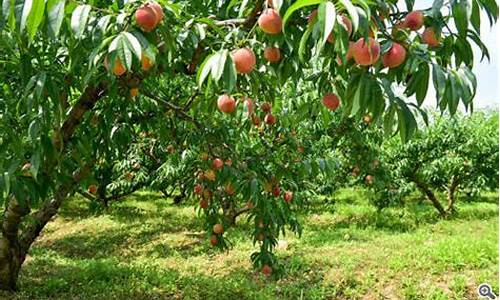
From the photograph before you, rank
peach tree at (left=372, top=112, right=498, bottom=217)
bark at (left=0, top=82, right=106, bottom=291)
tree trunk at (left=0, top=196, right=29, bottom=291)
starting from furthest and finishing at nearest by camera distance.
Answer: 1. peach tree at (left=372, top=112, right=498, bottom=217)
2. tree trunk at (left=0, top=196, right=29, bottom=291)
3. bark at (left=0, top=82, right=106, bottom=291)

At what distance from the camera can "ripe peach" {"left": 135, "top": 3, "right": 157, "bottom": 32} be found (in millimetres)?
1380

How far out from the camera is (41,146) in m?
2.07

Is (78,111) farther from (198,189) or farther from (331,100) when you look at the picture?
(198,189)

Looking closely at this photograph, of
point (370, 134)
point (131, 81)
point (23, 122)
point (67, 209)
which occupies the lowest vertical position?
point (67, 209)

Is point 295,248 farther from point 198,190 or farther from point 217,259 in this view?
point 198,190

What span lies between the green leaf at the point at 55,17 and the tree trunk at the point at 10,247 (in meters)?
2.63

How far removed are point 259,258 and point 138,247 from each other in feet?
14.4

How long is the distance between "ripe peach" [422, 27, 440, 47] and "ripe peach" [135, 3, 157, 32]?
75 centimetres

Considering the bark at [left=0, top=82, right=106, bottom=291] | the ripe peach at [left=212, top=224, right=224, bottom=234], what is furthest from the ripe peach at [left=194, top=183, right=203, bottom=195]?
the bark at [left=0, top=82, right=106, bottom=291]

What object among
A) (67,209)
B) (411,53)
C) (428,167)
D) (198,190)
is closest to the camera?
(411,53)

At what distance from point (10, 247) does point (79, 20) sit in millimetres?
3430

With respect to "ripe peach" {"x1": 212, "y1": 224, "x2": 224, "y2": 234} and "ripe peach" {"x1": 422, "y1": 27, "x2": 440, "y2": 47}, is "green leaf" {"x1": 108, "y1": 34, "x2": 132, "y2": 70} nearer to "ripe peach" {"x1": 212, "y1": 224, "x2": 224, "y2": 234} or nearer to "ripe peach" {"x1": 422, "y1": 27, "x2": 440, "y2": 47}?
"ripe peach" {"x1": 422, "y1": 27, "x2": 440, "y2": 47}

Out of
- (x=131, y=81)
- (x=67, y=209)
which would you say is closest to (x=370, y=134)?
(x=131, y=81)

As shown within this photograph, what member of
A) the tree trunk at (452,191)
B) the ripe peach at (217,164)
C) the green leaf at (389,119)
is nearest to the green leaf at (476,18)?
Result: the green leaf at (389,119)
